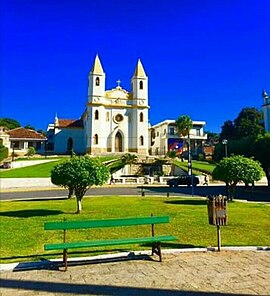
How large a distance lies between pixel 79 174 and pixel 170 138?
203 feet

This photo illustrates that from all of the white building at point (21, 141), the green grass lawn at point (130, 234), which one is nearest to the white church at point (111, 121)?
the white building at point (21, 141)

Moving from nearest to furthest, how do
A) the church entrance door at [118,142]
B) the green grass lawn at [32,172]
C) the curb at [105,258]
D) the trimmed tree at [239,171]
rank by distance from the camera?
1. the curb at [105,258]
2. the trimmed tree at [239,171]
3. the green grass lawn at [32,172]
4. the church entrance door at [118,142]

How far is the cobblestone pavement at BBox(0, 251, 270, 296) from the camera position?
4656 mm

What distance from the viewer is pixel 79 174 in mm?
13398

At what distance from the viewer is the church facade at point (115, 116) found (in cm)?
5931

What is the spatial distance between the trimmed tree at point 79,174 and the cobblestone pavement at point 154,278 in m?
7.56

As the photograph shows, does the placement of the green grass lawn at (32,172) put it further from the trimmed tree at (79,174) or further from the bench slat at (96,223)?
the bench slat at (96,223)

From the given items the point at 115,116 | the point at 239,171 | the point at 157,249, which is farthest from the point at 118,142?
the point at 157,249

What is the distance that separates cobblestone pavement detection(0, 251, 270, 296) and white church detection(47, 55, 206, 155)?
52346 millimetres

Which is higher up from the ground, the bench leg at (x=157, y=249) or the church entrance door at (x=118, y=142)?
the church entrance door at (x=118, y=142)

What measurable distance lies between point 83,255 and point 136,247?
1.39m

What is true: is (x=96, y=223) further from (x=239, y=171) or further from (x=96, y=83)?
(x=96, y=83)

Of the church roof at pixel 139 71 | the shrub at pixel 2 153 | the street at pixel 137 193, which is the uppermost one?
the church roof at pixel 139 71

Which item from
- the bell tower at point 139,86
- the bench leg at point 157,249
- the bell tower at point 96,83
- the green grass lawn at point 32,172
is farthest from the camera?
the bell tower at point 139,86
